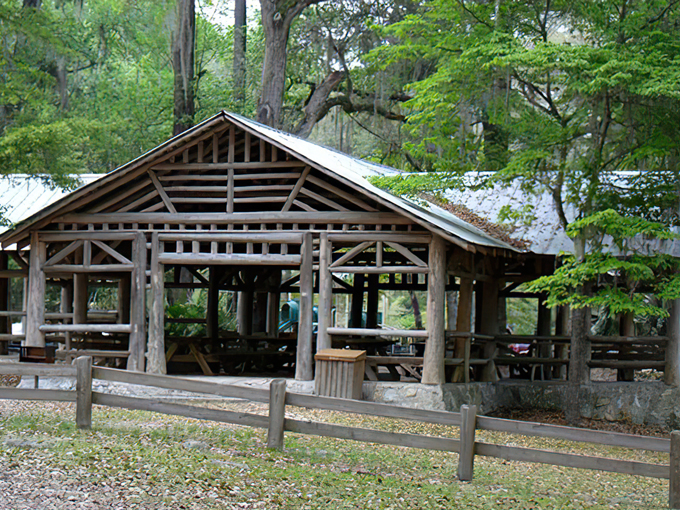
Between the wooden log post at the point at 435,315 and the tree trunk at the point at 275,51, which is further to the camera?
the tree trunk at the point at 275,51

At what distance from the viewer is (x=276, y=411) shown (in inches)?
349

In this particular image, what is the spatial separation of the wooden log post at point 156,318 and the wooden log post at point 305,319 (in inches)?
103

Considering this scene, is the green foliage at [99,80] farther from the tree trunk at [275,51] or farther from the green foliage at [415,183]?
the green foliage at [415,183]

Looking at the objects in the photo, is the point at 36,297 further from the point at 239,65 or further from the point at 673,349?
the point at 239,65

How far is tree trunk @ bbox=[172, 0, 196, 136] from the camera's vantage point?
25031mm

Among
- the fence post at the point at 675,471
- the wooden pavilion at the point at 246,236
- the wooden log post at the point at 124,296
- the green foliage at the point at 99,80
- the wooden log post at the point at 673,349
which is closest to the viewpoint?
the fence post at the point at 675,471

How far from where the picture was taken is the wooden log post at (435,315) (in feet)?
44.5

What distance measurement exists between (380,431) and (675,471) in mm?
2978

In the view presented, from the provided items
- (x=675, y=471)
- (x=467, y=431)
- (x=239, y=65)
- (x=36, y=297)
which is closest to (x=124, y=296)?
(x=36, y=297)

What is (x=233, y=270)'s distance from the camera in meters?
19.1

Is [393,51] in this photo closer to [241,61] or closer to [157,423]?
[157,423]

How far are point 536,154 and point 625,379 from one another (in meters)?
6.57

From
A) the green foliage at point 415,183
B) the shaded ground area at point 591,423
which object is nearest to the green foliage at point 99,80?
the green foliage at point 415,183

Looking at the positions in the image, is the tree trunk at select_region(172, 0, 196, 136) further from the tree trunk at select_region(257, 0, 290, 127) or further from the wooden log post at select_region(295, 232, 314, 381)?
the wooden log post at select_region(295, 232, 314, 381)
